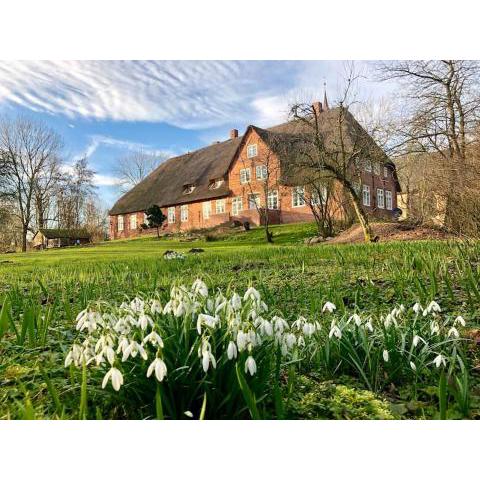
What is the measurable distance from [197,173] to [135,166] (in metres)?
0.70

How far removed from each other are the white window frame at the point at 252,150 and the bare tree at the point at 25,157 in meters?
1.43

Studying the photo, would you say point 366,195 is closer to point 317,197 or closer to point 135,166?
point 317,197

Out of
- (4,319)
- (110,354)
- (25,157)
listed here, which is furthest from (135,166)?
(110,354)

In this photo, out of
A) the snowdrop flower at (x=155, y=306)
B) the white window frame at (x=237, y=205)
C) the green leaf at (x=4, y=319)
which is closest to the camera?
the snowdrop flower at (x=155, y=306)

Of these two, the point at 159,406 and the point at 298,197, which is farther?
the point at 298,197

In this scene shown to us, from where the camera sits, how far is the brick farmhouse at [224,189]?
3.56 meters

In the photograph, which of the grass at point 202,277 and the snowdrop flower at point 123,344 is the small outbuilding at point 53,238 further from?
the snowdrop flower at point 123,344

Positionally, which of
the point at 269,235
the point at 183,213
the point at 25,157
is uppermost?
the point at 25,157

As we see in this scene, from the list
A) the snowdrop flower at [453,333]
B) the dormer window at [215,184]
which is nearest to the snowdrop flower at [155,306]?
the snowdrop flower at [453,333]

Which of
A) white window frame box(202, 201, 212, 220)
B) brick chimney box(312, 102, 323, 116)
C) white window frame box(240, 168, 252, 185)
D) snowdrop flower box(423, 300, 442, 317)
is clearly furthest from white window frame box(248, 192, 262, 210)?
snowdrop flower box(423, 300, 442, 317)

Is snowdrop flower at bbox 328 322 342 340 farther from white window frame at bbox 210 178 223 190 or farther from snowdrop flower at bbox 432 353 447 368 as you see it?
white window frame at bbox 210 178 223 190

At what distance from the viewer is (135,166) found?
3.28 m

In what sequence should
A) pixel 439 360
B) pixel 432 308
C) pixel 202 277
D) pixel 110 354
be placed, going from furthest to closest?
pixel 202 277 < pixel 432 308 < pixel 439 360 < pixel 110 354
